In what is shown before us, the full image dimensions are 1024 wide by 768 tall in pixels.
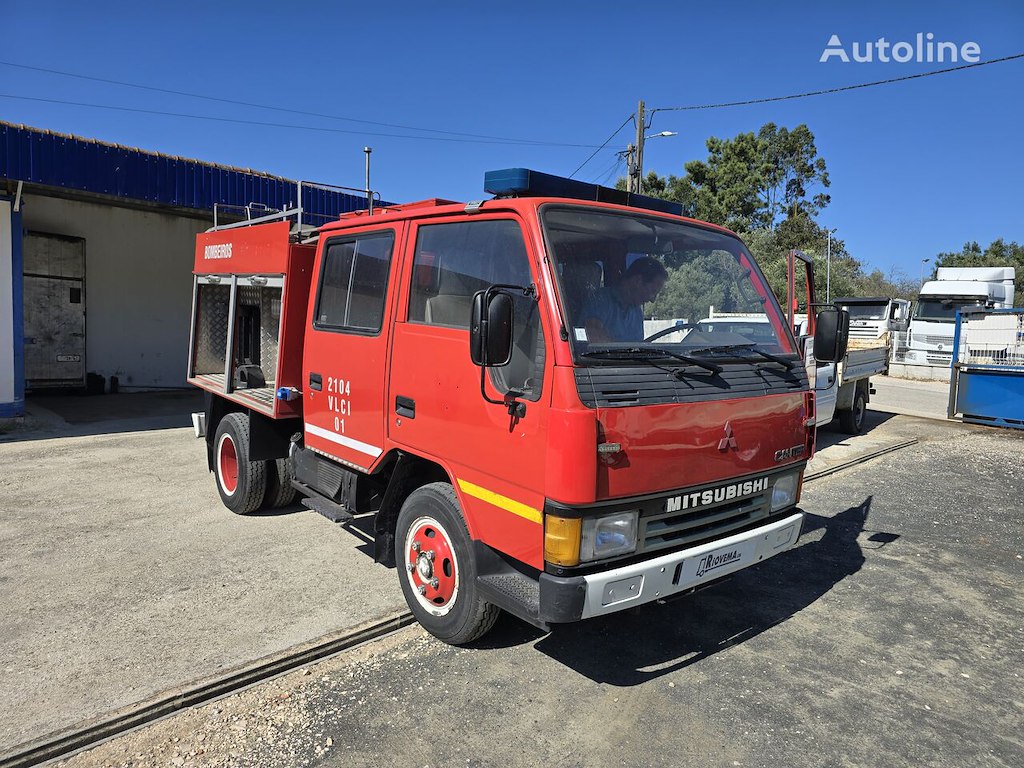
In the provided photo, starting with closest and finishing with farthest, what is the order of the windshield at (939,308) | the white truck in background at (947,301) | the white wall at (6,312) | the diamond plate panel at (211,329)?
1. the diamond plate panel at (211,329)
2. the white wall at (6,312)
3. the white truck in background at (947,301)
4. the windshield at (939,308)

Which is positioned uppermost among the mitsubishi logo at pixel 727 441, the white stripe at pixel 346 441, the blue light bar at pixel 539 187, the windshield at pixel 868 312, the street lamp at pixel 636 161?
the street lamp at pixel 636 161

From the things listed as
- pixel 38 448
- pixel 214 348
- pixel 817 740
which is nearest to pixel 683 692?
pixel 817 740

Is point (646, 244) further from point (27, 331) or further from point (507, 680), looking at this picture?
point (27, 331)

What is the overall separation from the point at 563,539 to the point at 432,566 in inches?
42.8

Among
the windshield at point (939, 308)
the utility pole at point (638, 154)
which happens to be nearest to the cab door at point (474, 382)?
the utility pole at point (638, 154)

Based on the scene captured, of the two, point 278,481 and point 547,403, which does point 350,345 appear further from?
point 278,481

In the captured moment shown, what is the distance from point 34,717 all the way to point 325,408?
7.42 ft

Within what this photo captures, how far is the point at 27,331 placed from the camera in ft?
41.3

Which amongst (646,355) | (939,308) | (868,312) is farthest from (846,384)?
(939,308)

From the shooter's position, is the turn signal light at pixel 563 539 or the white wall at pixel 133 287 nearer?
the turn signal light at pixel 563 539

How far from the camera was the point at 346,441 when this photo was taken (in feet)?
14.3

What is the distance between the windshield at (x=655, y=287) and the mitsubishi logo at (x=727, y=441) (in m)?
0.41

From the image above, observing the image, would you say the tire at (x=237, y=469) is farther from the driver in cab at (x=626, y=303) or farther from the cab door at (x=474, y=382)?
the driver in cab at (x=626, y=303)

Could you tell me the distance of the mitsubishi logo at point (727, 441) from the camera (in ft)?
10.7
